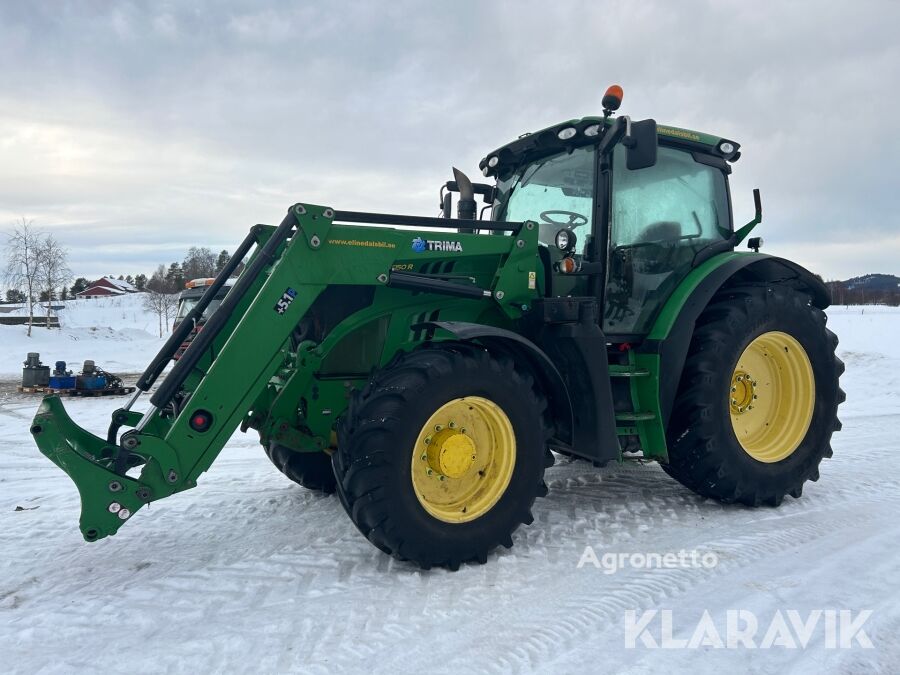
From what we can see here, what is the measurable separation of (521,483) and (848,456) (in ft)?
13.4

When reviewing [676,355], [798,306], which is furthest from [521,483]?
[798,306]

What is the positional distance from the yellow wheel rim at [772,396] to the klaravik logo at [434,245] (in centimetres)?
228

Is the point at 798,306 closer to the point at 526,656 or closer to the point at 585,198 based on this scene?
the point at 585,198

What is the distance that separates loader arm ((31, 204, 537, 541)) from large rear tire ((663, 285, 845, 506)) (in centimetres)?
150

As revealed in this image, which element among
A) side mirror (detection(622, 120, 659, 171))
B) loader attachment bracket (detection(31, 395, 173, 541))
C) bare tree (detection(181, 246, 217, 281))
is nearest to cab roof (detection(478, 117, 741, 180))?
side mirror (detection(622, 120, 659, 171))

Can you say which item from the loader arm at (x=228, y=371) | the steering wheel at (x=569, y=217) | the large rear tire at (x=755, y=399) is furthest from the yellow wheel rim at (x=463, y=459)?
the steering wheel at (x=569, y=217)

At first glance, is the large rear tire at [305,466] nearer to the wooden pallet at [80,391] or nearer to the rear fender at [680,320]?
the rear fender at [680,320]

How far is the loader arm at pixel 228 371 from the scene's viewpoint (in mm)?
3184

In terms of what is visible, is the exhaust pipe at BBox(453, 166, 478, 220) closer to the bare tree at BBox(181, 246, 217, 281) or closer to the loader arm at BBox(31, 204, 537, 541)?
the loader arm at BBox(31, 204, 537, 541)

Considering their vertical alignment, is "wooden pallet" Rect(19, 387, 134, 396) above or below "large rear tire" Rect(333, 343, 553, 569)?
below

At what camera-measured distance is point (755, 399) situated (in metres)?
4.96

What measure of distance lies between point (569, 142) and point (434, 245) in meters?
1.40

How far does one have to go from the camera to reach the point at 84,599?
10.3 ft

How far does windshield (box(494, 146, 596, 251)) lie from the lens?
456cm
